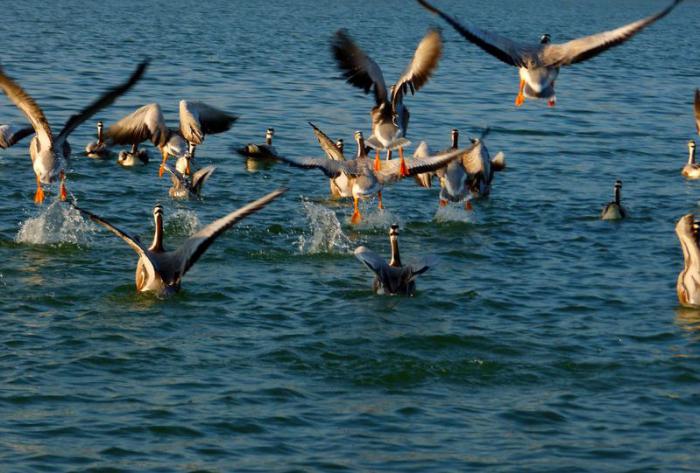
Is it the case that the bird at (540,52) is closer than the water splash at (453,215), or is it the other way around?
the bird at (540,52)

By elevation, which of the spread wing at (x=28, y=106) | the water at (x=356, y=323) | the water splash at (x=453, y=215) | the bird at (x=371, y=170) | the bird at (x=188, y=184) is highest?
the spread wing at (x=28, y=106)

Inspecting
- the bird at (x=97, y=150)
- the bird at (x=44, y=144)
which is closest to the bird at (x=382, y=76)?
the bird at (x=44, y=144)

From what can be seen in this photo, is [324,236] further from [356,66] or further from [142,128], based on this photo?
[142,128]

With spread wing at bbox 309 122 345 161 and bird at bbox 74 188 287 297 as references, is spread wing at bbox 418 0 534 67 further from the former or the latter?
spread wing at bbox 309 122 345 161

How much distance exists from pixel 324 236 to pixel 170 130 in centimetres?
540

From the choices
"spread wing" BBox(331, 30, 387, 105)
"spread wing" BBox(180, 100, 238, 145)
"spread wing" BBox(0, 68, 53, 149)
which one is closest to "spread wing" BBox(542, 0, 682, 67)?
"spread wing" BBox(331, 30, 387, 105)

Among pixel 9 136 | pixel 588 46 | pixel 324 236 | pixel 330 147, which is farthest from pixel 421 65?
pixel 9 136

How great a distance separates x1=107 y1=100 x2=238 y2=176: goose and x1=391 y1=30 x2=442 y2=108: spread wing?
12.3 ft

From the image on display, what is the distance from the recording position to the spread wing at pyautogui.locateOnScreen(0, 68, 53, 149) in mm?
21672

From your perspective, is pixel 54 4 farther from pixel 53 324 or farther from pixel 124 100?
pixel 53 324

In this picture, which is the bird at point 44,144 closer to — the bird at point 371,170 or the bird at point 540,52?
the bird at point 371,170

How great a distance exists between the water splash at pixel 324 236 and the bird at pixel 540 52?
4923 millimetres

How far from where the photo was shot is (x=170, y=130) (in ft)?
90.0

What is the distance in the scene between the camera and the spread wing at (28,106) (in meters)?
21.7
